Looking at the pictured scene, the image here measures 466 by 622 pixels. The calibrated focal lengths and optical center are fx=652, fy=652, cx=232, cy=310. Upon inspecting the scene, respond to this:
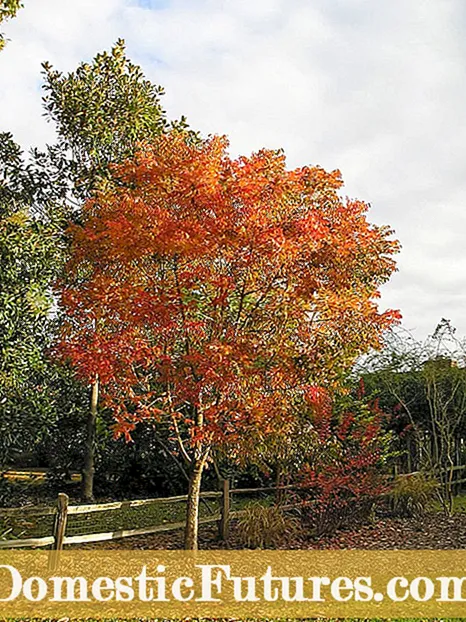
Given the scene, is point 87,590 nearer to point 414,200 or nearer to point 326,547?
point 326,547

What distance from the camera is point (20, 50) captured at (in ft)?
31.2

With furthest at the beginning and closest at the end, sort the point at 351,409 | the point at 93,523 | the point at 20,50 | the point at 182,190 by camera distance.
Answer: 1. the point at 351,409
2. the point at 93,523
3. the point at 20,50
4. the point at 182,190

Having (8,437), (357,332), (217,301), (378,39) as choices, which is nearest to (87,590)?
(217,301)

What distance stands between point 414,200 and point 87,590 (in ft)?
23.6

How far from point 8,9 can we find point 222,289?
5.46 metres

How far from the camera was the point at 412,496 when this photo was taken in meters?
10.5

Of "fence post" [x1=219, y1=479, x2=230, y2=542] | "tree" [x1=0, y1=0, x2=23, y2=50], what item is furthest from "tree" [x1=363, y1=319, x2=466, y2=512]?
"tree" [x1=0, y1=0, x2=23, y2=50]

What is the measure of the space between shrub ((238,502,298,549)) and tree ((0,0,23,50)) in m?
7.28

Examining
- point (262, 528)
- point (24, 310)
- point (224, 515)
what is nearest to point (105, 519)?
point (224, 515)

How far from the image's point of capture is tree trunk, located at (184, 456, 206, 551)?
7.44 meters

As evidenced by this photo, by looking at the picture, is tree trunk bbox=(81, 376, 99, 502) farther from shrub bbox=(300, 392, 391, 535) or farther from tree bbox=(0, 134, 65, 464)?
shrub bbox=(300, 392, 391, 535)

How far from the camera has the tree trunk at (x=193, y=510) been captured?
24.4ft

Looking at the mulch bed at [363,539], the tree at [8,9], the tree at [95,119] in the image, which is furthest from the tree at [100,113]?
the mulch bed at [363,539]

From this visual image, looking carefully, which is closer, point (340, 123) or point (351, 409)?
point (340, 123)
